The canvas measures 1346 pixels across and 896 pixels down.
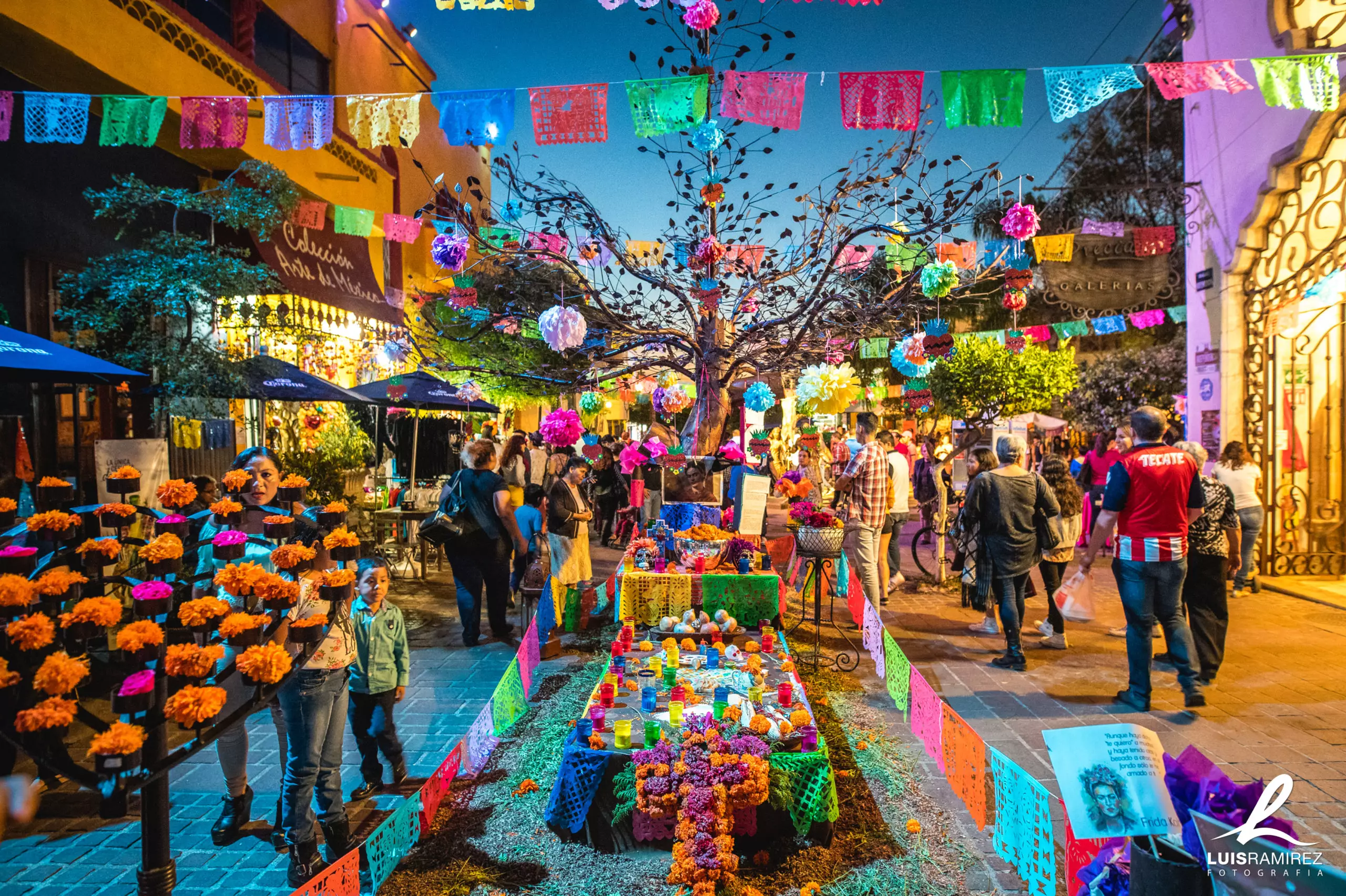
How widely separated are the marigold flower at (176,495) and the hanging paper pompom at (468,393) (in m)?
7.87

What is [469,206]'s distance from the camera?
6.30m

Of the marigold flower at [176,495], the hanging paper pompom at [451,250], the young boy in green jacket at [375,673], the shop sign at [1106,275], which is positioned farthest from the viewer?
the shop sign at [1106,275]

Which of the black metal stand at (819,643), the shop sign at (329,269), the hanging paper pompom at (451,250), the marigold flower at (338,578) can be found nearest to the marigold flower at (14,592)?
the marigold flower at (338,578)

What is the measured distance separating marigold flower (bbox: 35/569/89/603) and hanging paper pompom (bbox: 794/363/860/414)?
6811 mm

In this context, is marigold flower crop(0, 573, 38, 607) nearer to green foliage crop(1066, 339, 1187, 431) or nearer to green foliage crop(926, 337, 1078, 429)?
green foliage crop(926, 337, 1078, 429)

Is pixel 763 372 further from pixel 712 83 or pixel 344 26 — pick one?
pixel 344 26

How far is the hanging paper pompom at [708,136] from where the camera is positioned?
6293 millimetres

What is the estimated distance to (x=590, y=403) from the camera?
26.7 ft

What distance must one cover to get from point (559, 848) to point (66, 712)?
244 centimetres

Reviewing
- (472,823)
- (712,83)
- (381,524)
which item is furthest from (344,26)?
(472,823)

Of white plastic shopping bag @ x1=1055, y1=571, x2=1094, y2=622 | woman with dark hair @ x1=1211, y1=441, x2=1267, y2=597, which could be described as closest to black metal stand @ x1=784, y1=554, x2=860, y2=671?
white plastic shopping bag @ x1=1055, y1=571, x2=1094, y2=622

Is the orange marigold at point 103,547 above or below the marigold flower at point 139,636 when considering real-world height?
above

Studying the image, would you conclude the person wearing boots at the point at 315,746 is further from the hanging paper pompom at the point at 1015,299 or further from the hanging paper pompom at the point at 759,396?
the hanging paper pompom at the point at 1015,299

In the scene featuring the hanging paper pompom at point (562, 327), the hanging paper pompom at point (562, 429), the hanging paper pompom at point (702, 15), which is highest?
the hanging paper pompom at point (702, 15)
